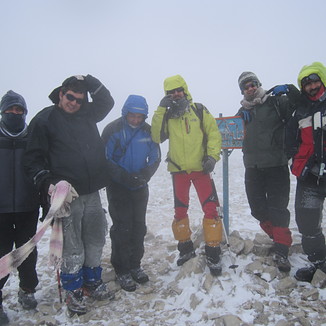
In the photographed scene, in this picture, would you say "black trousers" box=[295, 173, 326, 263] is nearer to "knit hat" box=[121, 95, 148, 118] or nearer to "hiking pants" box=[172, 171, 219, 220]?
"hiking pants" box=[172, 171, 219, 220]

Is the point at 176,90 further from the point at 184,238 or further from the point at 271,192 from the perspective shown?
the point at 184,238

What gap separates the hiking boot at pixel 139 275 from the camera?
13.9ft

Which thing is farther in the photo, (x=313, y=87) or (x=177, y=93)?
(x=177, y=93)

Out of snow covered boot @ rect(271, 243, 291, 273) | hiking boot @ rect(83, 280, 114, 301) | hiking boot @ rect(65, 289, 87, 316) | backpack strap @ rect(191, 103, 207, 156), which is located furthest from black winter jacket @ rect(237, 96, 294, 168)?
hiking boot @ rect(65, 289, 87, 316)

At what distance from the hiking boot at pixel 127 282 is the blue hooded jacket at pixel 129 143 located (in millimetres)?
1458

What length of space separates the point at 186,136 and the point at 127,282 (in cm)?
234

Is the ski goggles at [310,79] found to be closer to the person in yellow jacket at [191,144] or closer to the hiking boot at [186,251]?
the person in yellow jacket at [191,144]

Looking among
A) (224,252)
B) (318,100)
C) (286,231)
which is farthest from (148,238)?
(318,100)

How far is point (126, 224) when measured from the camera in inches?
165

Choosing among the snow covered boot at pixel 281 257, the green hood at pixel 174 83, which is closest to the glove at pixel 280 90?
the green hood at pixel 174 83

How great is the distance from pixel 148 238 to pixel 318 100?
13.7 ft

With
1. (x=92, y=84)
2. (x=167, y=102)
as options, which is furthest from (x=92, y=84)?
(x=167, y=102)

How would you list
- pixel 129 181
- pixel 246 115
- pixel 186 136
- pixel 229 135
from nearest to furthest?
pixel 129 181 → pixel 186 136 → pixel 246 115 → pixel 229 135

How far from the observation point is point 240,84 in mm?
4352
